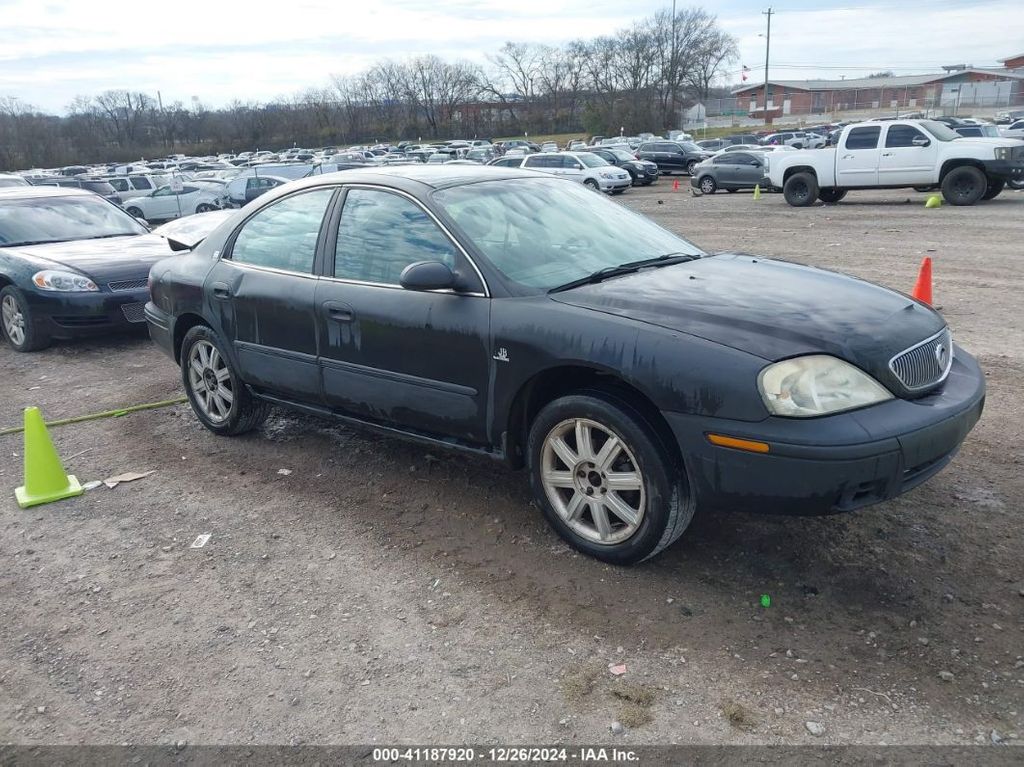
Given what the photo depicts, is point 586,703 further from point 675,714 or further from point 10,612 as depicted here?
point 10,612

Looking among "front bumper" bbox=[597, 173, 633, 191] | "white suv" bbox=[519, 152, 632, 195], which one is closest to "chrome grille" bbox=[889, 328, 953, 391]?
"white suv" bbox=[519, 152, 632, 195]

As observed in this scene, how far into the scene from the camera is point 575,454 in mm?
3598

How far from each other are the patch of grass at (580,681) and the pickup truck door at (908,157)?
17701 millimetres

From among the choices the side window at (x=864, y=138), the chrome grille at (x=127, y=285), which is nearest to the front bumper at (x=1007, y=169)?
the side window at (x=864, y=138)

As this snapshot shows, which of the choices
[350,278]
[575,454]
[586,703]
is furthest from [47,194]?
[586,703]

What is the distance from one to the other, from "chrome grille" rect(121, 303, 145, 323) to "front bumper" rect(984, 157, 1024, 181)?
16.5m

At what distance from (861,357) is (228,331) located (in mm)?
3693

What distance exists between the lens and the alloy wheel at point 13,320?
27.2 ft

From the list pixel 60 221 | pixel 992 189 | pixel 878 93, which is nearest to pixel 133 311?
pixel 60 221

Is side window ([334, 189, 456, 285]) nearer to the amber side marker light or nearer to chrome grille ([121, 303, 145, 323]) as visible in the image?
the amber side marker light

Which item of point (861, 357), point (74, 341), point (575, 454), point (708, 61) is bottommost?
point (74, 341)

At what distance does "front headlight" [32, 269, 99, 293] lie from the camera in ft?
25.9

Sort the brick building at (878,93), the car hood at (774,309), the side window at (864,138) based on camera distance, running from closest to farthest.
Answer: the car hood at (774,309) → the side window at (864,138) → the brick building at (878,93)

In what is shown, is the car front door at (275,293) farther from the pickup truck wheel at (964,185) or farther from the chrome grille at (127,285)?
the pickup truck wheel at (964,185)
